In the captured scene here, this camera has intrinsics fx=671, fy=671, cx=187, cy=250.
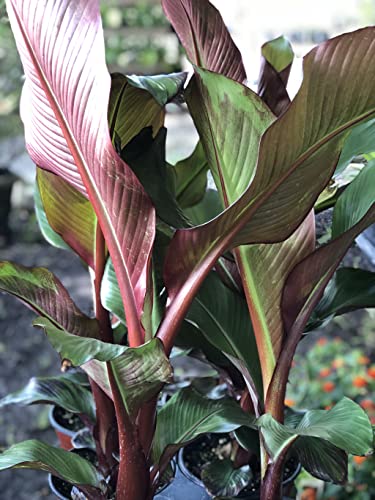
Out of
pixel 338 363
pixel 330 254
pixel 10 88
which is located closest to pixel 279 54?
pixel 330 254

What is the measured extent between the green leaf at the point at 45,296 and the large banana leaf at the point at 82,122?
9 centimetres

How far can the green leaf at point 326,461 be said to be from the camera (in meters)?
0.88

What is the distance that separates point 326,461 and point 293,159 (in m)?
0.42

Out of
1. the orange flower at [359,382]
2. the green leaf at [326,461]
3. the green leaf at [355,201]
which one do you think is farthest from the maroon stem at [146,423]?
the orange flower at [359,382]

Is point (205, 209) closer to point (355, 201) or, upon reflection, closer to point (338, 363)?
point (355, 201)

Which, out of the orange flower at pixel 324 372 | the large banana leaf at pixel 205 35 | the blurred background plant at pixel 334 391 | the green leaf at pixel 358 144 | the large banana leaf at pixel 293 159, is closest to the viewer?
the large banana leaf at pixel 293 159

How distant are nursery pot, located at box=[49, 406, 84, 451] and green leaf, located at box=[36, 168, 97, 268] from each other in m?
0.41

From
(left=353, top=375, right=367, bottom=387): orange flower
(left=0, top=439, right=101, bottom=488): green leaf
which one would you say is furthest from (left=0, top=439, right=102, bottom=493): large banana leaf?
(left=353, top=375, right=367, bottom=387): orange flower

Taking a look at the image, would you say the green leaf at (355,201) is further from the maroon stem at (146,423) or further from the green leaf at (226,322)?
the maroon stem at (146,423)

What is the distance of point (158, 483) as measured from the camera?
905 mm

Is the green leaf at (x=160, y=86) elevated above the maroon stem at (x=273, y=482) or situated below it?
above

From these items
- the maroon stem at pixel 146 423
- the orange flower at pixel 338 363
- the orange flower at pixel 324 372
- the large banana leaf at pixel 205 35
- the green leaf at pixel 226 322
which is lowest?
the orange flower at pixel 338 363

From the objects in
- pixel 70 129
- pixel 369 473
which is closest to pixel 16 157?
pixel 369 473

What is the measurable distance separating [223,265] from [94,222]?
0.21 metres
